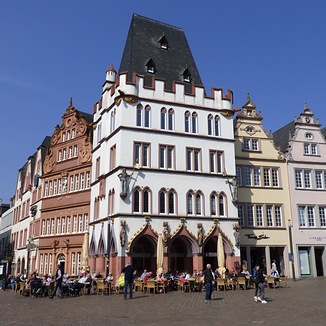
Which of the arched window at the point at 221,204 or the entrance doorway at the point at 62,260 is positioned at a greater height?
the arched window at the point at 221,204

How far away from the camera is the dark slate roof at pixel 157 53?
35656 millimetres

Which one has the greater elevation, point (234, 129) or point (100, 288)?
point (234, 129)

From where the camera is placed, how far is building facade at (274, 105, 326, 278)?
37938mm

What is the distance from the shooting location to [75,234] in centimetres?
3962

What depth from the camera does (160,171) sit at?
32031 mm

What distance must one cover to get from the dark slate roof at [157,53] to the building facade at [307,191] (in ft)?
38.0

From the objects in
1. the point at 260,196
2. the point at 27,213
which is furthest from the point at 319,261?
the point at 27,213

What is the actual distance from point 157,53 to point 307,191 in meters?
19.3

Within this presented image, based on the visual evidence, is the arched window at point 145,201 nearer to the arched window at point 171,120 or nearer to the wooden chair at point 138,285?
the arched window at point 171,120

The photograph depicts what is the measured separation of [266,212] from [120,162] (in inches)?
600

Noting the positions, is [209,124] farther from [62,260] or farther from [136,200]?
[62,260]

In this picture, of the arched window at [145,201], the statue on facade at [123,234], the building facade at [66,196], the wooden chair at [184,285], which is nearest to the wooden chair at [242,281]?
the wooden chair at [184,285]

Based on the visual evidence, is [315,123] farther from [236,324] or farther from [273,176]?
[236,324]

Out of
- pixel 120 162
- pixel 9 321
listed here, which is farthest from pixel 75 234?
pixel 9 321
